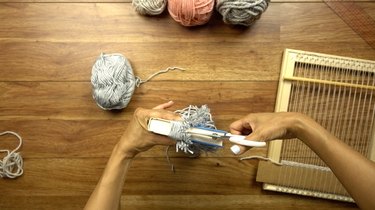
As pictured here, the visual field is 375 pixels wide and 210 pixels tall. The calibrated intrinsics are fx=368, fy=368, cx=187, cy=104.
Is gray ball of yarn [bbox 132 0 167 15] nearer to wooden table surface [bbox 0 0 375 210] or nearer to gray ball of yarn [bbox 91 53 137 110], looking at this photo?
wooden table surface [bbox 0 0 375 210]

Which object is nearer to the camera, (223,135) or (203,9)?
(223,135)

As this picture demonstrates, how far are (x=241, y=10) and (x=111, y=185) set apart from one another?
2.02 ft

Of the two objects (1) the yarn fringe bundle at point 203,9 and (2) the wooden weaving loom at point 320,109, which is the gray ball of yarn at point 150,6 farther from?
(2) the wooden weaving loom at point 320,109

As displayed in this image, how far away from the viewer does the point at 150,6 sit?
1.13 metres

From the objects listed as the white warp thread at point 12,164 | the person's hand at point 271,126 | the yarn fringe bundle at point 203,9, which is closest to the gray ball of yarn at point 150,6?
the yarn fringe bundle at point 203,9

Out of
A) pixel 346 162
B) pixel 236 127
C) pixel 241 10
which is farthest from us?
pixel 241 10

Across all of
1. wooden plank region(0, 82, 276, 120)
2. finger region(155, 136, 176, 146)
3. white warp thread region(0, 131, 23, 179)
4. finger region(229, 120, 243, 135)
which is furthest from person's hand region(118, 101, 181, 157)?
white warp thread region(0, 131, 23, 179)

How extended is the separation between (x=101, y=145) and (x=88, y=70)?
0.25 m

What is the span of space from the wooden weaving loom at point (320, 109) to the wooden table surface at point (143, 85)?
51 mm

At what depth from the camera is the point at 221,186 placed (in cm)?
125

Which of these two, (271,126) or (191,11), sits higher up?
(191,11)

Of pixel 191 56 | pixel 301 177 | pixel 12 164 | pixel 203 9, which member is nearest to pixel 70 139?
pixel 12 164

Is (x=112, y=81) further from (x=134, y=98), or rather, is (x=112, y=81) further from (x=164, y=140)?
(x=164, y=140)

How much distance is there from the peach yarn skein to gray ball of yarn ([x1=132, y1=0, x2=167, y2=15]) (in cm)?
3
